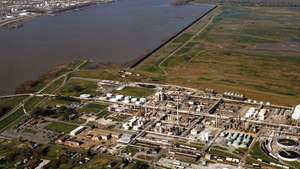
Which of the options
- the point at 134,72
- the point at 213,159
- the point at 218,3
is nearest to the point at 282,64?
the point at 134,72

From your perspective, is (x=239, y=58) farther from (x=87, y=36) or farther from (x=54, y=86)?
(x=87, y=36)

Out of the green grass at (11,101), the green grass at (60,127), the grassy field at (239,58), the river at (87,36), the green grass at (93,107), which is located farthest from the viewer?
the river at (87,36)

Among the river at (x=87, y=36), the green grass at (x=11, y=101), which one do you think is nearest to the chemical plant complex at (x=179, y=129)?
the green grass at (x=11, y=101)

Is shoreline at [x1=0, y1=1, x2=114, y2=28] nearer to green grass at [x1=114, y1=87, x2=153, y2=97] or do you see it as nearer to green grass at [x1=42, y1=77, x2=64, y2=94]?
green grass at [x1=42, y1=77, x2=64, y2=94]

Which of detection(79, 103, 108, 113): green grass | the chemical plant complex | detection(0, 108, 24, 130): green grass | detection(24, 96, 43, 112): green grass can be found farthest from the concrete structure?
detection(24, 96, 43, 112): green grass

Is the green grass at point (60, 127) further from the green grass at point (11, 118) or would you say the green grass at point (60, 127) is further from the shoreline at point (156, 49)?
the shoreline at point (156, 49)

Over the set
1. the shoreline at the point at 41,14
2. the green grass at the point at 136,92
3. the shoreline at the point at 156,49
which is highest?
the shoreline at the point at 41,14
